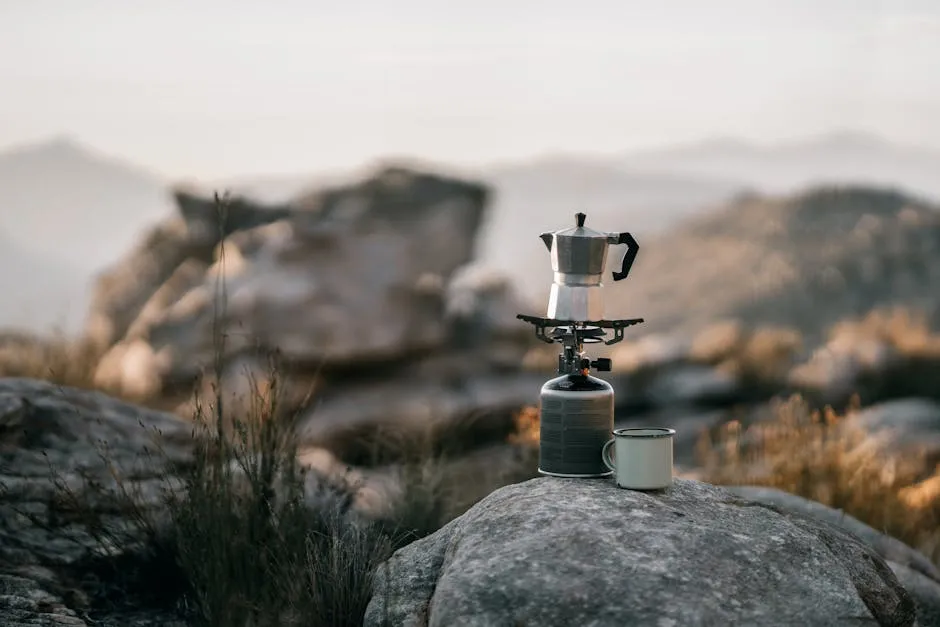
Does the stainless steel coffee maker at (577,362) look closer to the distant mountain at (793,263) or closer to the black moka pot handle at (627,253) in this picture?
the black moka pot handle at (627,253)

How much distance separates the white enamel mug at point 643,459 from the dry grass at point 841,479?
2.60 meters

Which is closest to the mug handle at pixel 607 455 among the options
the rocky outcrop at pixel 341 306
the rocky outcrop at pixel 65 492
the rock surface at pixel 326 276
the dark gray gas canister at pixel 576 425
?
the dark gray gas canister at pixel 576 425

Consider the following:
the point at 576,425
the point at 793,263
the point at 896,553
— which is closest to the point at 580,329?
the point at 576,425

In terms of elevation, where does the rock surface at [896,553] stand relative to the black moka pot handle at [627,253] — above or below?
below

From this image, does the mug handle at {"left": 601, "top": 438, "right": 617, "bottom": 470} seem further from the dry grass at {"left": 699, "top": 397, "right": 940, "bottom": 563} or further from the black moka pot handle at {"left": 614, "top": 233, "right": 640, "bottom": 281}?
the dry grass at {"left": 699, "top": 397, "right": 940, "bottom": 563}

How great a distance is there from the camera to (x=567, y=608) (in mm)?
3566

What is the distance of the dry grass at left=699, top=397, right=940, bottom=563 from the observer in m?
7.05

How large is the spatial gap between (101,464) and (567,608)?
318cm

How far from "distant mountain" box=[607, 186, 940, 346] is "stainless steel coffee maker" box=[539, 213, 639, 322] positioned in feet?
82.3

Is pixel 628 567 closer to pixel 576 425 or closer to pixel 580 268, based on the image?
pixel 576 425

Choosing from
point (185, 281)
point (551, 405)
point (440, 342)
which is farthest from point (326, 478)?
point (185, 281)

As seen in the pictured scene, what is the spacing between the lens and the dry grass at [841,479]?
7.05 meters

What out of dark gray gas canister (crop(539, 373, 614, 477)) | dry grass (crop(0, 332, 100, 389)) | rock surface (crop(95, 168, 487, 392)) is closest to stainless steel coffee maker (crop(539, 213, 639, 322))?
dark gray gas canister (crop(539, 373, 614, 477))

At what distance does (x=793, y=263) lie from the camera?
3459 cm
